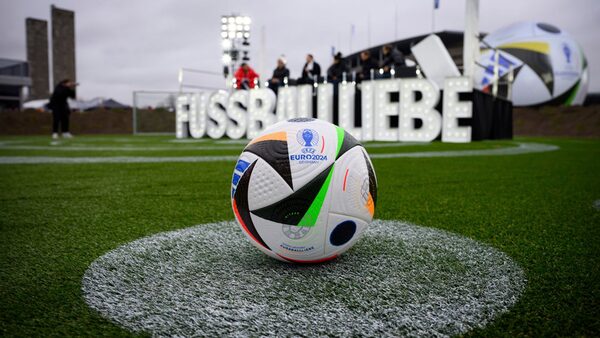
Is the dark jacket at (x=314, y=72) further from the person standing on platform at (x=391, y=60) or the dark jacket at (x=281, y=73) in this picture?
the person standing on platform at (x=391, y=60)

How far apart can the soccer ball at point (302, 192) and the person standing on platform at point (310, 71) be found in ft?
46.7

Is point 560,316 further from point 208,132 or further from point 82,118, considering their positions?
point 82,118

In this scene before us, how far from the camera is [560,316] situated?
1633 mm

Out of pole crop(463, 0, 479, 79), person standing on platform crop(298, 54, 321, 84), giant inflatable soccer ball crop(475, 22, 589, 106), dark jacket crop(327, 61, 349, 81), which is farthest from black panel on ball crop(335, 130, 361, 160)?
giant inflatable soccer ball crop(475, 22, 589, 106)

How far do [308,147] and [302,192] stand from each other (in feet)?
0.74

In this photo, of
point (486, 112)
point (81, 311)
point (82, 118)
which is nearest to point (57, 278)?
point (81, 311)

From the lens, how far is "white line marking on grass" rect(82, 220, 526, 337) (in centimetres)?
160

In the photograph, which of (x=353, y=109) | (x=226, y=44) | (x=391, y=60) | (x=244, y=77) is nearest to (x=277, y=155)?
(x=353, y=109)

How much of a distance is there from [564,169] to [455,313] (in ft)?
20.5

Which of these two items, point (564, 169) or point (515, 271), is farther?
point (564, 169)

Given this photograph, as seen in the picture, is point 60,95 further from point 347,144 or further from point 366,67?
point 347,144

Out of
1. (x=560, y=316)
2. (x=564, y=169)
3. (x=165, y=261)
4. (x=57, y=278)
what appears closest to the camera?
(x=560, y=316)

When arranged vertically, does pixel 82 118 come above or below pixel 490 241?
above

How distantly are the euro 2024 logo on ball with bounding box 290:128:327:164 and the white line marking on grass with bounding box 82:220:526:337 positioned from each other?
572mm
